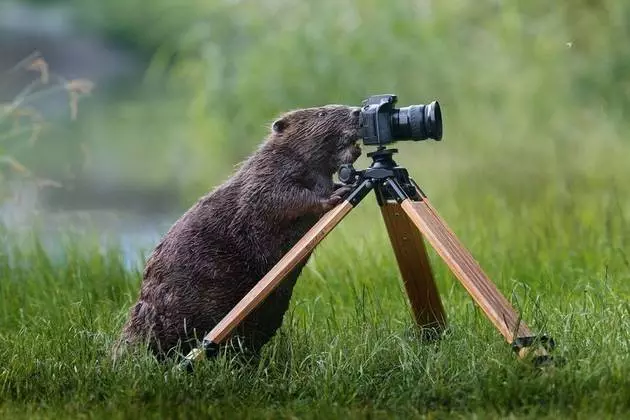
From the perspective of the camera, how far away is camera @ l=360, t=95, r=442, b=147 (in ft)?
15.0

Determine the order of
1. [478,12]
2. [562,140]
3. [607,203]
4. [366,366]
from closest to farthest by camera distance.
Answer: [366,366] → [607,203] → [562,140] → [478,12]

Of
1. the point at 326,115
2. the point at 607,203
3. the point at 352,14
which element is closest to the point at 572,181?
the point at 607,203

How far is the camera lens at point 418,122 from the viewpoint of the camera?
4562 millimetres

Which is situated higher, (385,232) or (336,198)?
(336,198)

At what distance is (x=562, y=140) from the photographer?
8523mm

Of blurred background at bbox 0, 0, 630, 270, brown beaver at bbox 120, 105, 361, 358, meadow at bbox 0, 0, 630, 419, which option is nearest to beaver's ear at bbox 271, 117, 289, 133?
brown beaver at bbox 120, 105, 361, 358

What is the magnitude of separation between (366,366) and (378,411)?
1.49 feet

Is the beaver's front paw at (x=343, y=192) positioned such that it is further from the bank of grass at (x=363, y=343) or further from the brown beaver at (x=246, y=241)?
the bank of grass at (x=363, y=343)

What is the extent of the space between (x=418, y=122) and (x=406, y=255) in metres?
0.60

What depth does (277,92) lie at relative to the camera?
30.7 ft

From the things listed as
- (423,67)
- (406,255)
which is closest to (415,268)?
(406,255)

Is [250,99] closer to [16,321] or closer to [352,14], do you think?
[352,14]

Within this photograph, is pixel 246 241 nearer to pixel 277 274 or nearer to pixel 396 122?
pixel 277 274

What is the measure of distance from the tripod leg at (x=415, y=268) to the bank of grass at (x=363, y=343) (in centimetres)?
12
